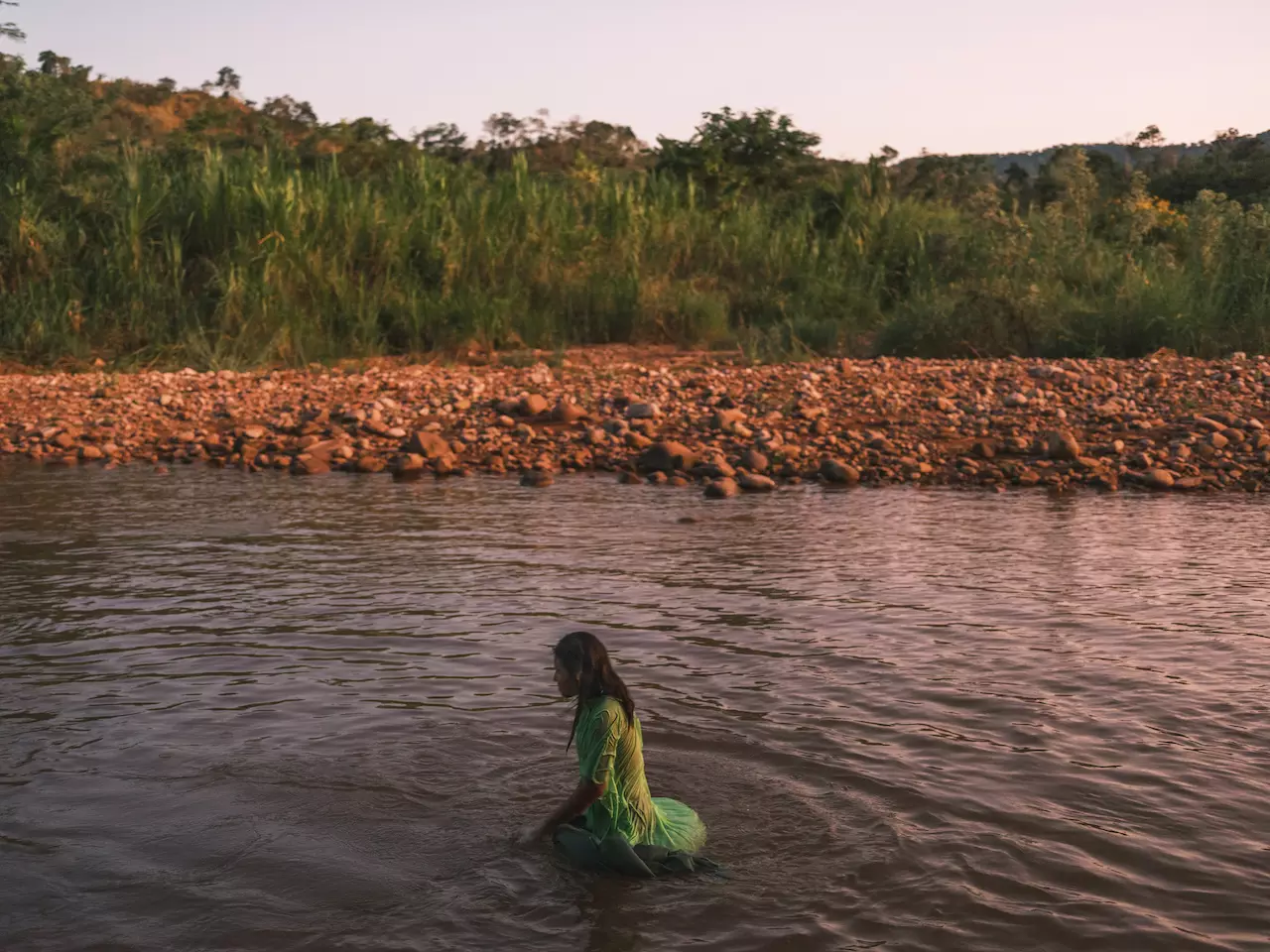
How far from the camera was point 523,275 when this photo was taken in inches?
687

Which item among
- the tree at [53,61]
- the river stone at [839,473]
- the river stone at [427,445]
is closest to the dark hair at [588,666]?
the river stone at [839,473]

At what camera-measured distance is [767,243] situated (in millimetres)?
19078

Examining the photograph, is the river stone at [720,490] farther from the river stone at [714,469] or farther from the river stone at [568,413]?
the river stone at [568,413]

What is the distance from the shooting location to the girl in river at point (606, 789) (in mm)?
4273

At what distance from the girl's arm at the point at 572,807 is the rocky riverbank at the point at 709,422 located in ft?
20.6

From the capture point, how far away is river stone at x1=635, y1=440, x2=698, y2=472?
11.4 meters

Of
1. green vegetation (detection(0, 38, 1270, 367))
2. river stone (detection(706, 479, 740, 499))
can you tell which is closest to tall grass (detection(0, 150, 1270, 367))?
green vegetation (detection(0, 38, 1270, 367))

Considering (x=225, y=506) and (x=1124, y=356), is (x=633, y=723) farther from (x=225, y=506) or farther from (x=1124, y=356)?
(x=1124, y=356)

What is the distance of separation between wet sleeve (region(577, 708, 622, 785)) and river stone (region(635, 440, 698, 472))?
23.3ft

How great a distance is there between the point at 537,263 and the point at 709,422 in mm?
5863

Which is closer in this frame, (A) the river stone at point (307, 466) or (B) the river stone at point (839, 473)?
(B) the river stone at point (839, 473)

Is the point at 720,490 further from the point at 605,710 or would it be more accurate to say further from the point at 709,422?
the point at 605,710

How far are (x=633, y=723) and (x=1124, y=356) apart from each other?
1219cm

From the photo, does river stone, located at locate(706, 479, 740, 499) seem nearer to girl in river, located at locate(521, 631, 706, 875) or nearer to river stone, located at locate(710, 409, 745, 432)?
river stone, located at locate(710, 409, 745, 432)
